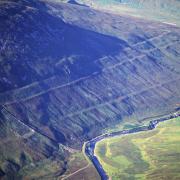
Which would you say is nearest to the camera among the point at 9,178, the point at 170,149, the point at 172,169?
the point at 9,178

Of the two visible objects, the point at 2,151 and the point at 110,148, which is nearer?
the point at 2,151

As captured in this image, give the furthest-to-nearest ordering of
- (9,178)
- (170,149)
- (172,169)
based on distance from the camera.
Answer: (170,149) < (172,169) < (9,178)

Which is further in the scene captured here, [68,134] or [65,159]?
[68,134]

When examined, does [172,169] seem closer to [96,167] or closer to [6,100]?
[96,167]

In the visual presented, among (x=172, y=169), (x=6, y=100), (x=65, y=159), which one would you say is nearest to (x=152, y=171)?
(x=172, y=169)

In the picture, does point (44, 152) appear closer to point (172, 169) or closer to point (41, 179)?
point (41, 179)

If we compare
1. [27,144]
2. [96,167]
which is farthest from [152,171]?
[27,144]
